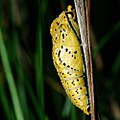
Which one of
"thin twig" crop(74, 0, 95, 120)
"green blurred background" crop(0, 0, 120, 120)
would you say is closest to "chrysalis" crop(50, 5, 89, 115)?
"thin twig" crop(74, 0, 95, 120)

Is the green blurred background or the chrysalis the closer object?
the chrysalis

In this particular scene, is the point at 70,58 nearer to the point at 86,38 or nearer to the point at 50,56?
the point at 86,38

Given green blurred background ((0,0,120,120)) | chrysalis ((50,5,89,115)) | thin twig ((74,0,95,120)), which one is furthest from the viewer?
green blurred background ((0,0,120,120))

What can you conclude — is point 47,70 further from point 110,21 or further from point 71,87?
point 71,87

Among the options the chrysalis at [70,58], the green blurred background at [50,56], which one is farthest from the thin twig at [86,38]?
the green blurred background at [50,56]

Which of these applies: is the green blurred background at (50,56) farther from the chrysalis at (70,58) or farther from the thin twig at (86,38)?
the thin twig at (86,38)

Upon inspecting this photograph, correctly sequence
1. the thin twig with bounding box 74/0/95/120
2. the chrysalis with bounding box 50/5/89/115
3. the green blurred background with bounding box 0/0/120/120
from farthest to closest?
the green blurred background with bounding box 0/0/120/120
the chrysalis with bounding box 50/5/89/115
the thin twig with bounding box 74/0/95/120

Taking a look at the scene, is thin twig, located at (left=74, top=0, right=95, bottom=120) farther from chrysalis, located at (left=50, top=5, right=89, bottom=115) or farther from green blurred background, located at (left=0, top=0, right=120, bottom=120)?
green blurred background, located at (left=0, top=0, right=120, bottom=120)

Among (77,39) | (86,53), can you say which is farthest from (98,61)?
(86,53)
